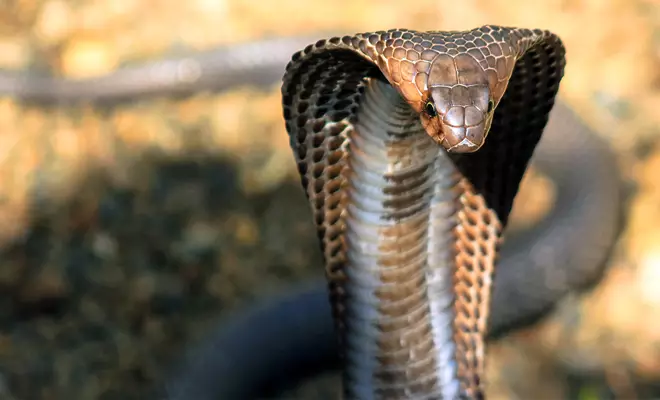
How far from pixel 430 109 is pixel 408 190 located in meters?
0.43

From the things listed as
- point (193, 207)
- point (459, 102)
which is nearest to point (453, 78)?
point (459, 102)

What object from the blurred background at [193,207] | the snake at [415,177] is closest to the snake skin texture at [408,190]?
→ the snake at [415,177]

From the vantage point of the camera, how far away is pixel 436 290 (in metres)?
2.08

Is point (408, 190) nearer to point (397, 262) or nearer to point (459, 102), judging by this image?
point (397, 262)

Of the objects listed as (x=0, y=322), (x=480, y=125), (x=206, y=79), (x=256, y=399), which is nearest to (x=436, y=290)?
(x=480, y=125)

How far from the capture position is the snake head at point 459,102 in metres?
1.49

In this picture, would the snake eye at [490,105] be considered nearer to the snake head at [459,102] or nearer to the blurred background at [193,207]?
the snake head at [459,102]

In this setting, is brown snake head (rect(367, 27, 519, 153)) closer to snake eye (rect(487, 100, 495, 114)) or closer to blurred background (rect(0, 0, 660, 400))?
snake eye (rect(487, 100, 495, 114))

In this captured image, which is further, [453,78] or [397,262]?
[397,262]

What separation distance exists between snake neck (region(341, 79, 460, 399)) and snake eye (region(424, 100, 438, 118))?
0.85ft

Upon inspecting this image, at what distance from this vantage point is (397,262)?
6.61 ft

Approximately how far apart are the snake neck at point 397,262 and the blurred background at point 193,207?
137 cm

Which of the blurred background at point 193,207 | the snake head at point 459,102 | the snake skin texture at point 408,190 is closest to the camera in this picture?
the snake head at point 459,102

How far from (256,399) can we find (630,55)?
295 centimetres
